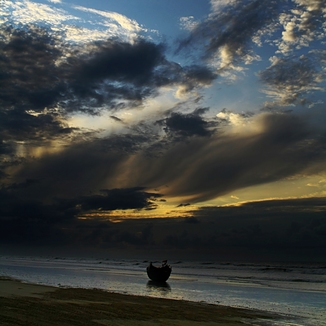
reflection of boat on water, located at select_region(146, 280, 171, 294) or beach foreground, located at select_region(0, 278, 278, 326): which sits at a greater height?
beach foreground, located at select_region(0, 278, 278, 326)

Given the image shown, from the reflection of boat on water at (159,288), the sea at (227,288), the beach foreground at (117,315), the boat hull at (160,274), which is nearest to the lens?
the beach foreground at (117,315)

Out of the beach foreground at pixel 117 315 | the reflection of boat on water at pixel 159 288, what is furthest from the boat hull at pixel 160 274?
the beach foreground at pixel 117 315

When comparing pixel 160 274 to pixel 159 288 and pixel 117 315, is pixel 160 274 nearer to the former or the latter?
pixel 159 288

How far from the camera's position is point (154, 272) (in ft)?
165

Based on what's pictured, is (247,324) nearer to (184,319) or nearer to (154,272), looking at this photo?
(184,319)

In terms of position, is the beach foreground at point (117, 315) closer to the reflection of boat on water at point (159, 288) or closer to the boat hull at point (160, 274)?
the reflection of boat on water at point (159, 288)

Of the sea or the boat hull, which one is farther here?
the boat hull

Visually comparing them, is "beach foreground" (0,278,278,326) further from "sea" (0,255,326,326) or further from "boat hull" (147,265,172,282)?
"boat hull" (147,265,172,282)

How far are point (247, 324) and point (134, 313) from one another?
19.0 feet

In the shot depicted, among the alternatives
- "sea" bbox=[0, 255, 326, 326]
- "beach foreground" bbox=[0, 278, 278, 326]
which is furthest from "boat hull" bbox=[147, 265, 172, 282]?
"beach foreground" bbox=[0, 278, 278, 326]

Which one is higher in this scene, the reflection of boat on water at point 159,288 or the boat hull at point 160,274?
the boat hull at point 160,274

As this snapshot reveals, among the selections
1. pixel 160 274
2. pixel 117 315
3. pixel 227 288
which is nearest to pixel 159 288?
pixel 227 288

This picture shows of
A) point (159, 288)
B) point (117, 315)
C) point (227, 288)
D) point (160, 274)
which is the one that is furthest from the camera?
point (160, 274)

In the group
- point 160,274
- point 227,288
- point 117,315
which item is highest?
point 160,274
